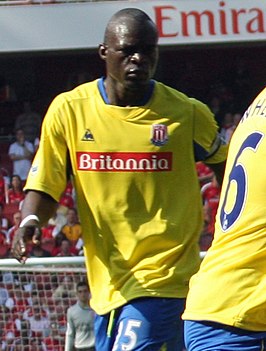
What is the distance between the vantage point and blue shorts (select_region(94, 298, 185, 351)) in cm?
509

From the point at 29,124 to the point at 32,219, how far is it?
50.3 feet

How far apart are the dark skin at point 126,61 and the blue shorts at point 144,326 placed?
574 mm

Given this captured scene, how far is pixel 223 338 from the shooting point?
372 centimetres

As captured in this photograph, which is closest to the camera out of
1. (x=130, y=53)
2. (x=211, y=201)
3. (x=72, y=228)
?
(x=130, y=53)

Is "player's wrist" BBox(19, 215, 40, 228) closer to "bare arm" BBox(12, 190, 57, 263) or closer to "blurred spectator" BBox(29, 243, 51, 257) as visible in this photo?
"bare arm" BBox(12, 190, 57, 263)

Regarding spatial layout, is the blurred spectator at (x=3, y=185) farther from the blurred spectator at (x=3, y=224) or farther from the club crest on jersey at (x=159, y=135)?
the club crest on jersey at (x=159, y=135)

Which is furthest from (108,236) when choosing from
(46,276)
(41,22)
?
(41,22)

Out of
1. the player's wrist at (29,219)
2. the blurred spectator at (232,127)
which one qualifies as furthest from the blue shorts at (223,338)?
the blurred spectator at (232,127)

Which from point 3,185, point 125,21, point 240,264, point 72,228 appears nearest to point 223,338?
point 240,264

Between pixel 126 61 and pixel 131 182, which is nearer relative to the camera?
pixel 126 61

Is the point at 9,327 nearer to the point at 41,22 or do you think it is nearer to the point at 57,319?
the point at 57,319

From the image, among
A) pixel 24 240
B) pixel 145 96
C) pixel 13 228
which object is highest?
pixel 145 96

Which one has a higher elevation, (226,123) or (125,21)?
(125,21)

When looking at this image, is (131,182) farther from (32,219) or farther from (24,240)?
(24,240)
